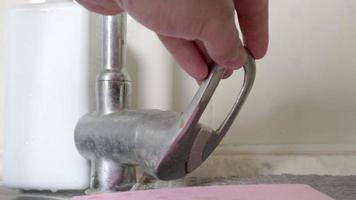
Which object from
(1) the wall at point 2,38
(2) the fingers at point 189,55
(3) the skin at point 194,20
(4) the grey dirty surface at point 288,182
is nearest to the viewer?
(3) the skin at point 194,20

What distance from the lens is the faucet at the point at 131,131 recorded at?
0.31 meters

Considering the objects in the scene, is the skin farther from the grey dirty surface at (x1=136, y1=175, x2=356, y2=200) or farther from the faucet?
the grey dirty surface at (x1=136, y1=175, x2=356, y2=200)

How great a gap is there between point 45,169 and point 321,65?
28 cm

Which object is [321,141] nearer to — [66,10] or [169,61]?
[169,61]

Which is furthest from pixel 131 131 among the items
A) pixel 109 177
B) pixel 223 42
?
Result: pixel 223 42

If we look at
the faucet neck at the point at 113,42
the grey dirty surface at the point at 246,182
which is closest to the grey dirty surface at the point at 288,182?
the grey dirty surface at the point at 246,182

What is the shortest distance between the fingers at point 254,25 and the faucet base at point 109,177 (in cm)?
15

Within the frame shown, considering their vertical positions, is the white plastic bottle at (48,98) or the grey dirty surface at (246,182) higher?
the white plastic bottle at (48,98)

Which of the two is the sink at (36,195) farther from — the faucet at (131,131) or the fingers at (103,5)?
the fingers at (103,5)

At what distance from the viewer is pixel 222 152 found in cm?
52

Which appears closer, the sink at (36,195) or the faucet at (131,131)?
the faucet at (131,131)

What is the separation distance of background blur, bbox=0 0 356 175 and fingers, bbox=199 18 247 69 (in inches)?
9.9

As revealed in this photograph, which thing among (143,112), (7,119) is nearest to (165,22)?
(143,112)

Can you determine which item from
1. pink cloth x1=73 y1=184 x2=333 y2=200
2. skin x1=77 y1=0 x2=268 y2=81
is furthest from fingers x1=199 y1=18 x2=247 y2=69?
pink cloth x1=73 y1=184 x2=333 y2=200
